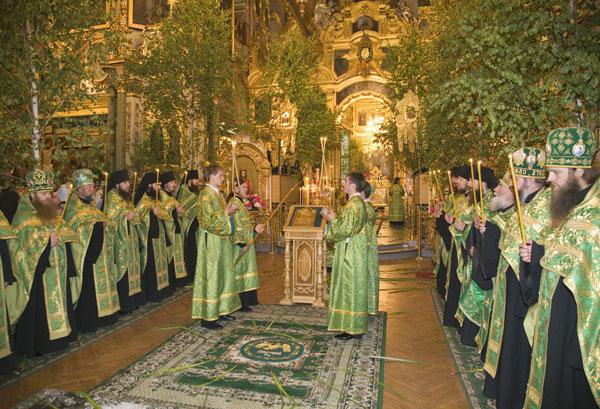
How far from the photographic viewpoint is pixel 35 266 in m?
4.40

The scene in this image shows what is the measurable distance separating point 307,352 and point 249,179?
1344 cm

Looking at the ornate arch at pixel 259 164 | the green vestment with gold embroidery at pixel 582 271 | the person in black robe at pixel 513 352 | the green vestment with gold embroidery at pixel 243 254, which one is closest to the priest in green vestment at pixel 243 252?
the green vestment with gold embroidery at pixel 243 254

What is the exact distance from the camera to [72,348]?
4.80m

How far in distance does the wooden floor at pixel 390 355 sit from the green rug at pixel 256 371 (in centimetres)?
18

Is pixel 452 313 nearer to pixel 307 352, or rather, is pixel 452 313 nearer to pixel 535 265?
pixel 307 352

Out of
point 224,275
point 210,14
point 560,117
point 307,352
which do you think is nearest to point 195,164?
point 210,14

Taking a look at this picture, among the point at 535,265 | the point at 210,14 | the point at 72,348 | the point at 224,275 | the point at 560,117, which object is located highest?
the point at 210,14

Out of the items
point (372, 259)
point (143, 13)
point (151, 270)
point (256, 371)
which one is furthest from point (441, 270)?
point (143, 13)

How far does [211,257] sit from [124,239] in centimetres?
160

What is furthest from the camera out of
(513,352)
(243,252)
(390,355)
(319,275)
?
(319,275)

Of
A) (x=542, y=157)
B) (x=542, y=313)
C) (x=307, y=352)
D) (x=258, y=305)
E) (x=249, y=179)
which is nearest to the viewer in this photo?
(x=542, y=313)

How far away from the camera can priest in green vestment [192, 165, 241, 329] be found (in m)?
5.15

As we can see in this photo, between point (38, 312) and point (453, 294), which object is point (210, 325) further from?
point (453, 294)

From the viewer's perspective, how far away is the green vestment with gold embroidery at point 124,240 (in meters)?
5.91
